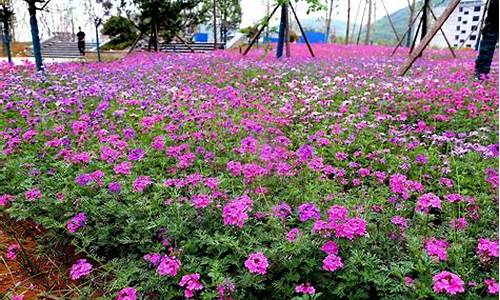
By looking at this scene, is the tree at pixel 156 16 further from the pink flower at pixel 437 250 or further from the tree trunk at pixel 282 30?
the pink flower at pixel 437 250

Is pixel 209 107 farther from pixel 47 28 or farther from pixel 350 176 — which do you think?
pixel 47 28

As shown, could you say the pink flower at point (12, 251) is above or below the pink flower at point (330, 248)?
below

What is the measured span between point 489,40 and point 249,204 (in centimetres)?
856

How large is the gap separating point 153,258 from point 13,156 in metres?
2.38

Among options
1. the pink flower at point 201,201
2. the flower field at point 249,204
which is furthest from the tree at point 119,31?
the pink flower at point 201,201

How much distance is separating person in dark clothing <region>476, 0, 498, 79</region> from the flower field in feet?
12.5

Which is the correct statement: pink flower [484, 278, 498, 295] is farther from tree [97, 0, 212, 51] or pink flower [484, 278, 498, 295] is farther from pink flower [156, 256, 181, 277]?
tree [97, 0, 212, 51]

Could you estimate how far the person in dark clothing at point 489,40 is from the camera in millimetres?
8883

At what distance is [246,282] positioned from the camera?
2344 millimetres

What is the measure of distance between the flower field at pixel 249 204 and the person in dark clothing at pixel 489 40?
382 centimetres

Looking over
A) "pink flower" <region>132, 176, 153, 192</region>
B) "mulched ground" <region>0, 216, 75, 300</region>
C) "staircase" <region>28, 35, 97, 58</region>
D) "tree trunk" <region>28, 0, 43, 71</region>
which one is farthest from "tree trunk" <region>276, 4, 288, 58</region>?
"staircase" <region>28, 35, 97, 58</region>

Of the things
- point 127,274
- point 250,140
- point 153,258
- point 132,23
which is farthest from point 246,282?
point 132,23

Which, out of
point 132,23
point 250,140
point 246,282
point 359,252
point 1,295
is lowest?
point 1,295

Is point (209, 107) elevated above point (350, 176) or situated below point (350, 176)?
above
